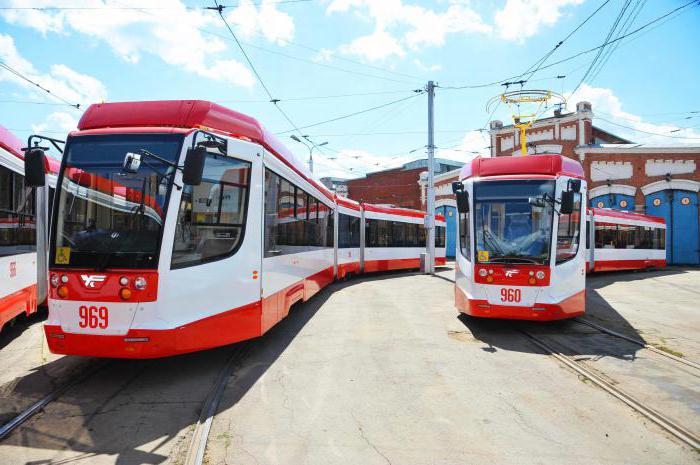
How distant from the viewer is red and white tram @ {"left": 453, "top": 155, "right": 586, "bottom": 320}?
771cm

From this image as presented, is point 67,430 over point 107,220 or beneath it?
beneath

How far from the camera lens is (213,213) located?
544cm

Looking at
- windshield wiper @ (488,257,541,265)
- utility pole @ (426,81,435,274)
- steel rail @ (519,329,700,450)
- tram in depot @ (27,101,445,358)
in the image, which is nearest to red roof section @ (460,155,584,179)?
windshield wiper @ (488,257,541,265)

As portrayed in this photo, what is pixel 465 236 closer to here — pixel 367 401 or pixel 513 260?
pixel 513 260

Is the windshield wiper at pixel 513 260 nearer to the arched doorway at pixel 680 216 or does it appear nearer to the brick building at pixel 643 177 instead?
the brick building at pixel 643 177

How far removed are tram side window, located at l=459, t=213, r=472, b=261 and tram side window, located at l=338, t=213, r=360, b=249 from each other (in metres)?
7.09

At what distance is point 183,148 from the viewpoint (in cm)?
515

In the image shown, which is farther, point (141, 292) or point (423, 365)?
point (423, 365)

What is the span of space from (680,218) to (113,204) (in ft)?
104

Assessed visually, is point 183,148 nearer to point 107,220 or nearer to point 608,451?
point 107,220

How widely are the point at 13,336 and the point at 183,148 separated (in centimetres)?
505

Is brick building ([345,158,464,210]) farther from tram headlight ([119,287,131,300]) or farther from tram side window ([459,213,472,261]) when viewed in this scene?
tram headlight ([119,287,131,300])

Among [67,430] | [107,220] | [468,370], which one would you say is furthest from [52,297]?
[468,370]

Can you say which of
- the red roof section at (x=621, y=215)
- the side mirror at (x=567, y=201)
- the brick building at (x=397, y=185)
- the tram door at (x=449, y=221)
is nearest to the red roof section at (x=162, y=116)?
the side mirror at (x=567, y=201)
